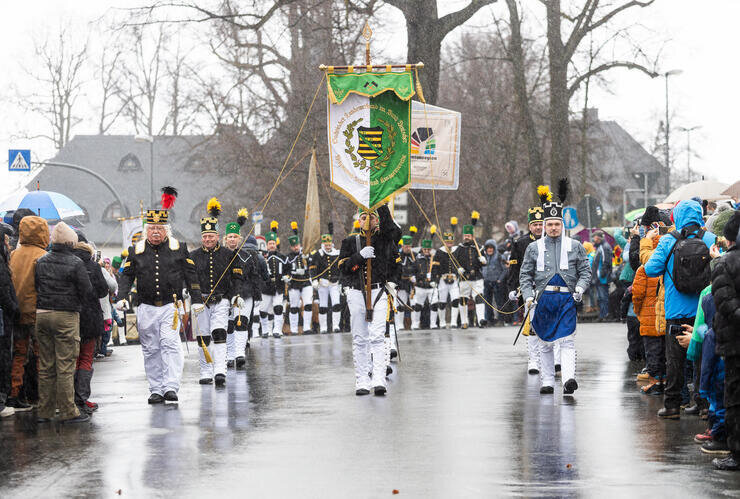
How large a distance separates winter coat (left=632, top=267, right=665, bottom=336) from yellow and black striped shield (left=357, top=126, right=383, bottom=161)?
11.8 ft

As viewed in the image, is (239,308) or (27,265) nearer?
(27,265)

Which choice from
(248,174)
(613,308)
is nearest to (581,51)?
(613,308)

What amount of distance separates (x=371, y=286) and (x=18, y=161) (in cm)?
1864

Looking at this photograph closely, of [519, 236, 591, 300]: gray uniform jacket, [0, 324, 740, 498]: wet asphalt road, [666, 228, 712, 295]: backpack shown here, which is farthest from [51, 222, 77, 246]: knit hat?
[666, 228, 712, 295]: backpack

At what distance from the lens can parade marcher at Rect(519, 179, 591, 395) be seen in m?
12.5

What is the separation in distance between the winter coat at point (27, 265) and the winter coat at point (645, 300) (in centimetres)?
642

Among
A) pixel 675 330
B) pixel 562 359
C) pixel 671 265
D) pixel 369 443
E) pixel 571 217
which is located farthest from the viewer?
pixel 571 217

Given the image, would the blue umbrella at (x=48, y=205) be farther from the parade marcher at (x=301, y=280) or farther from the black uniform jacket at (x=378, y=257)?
the parade marcher at (x=301, y=280)

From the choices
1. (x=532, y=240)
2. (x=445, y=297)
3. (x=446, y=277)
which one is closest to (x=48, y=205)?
(x=532, y=240)

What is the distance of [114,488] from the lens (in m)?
7.71

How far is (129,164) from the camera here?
77.2 m

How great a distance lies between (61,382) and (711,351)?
19.6 feet

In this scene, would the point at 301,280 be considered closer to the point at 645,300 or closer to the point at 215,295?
the point at 215,295

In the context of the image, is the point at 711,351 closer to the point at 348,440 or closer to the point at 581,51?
the point at 348,440
